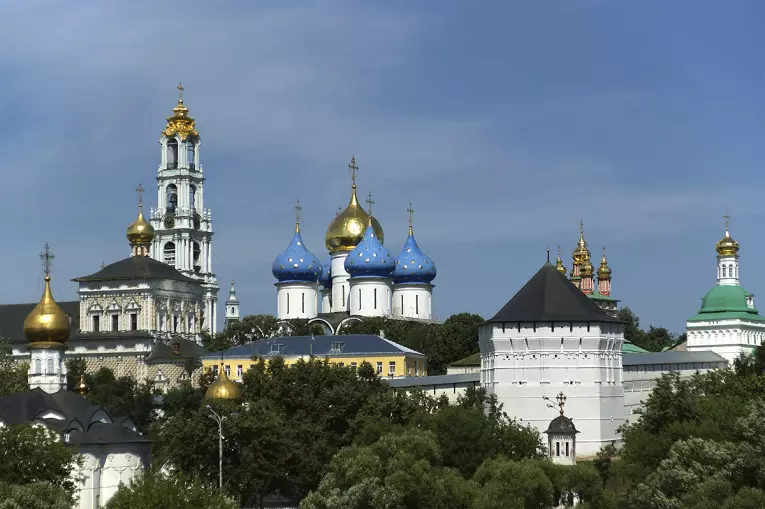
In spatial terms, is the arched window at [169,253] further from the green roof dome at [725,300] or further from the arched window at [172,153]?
the green roof dome at [725,300]

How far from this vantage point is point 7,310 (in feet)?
330

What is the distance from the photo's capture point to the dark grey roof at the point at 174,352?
293ft

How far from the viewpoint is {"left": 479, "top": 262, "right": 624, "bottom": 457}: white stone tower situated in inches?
2544

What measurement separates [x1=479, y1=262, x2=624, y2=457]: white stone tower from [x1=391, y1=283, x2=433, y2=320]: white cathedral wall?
35.8 metres

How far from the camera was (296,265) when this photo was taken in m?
104

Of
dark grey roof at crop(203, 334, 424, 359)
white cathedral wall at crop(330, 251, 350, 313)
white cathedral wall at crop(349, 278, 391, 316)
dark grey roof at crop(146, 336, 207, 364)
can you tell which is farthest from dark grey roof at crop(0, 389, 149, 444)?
white cathedral wall at crop(330, 251, 350, 313)

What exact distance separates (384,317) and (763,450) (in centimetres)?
5222

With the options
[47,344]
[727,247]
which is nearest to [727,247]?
[727,247]

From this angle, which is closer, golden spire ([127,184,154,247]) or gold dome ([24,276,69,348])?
gold dome ([24,276,69,348])

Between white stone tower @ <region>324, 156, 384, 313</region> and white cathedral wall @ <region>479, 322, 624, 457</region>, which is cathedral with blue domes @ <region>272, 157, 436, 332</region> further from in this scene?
white cathedral wall @ <region>479, 322, 624, 457</region>

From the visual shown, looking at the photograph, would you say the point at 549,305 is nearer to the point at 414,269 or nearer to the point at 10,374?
the point at 10,374

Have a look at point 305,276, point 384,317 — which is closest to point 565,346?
point 384,317

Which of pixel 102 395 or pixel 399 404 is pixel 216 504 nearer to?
pixel 399 404

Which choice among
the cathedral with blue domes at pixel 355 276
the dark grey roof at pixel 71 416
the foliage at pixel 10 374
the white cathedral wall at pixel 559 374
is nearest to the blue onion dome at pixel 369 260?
the cathedral with blue domes at pixel 355 276
